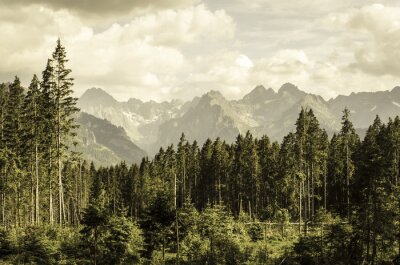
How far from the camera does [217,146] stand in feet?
307

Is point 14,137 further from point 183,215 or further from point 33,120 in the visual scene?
point 183,215

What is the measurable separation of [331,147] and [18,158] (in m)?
59.8

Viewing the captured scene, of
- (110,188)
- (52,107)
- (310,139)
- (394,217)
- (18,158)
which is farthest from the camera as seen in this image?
(110,188)

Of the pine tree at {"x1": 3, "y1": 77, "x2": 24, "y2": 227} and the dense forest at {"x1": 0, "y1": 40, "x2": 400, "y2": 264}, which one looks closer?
the dense forest at {"x1": 0, "y1": 40, "x2": 400, "y2": 264}

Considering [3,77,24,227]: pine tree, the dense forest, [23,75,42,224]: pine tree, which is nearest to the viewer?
the dense forest

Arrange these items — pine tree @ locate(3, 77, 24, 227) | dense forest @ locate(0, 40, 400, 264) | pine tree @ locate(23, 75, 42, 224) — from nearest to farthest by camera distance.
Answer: dense forest @ locate(0, 40, 400, 264) < pine tree @ locate(23, 75, 42, 224) < pine tree @ locate(3, 77, 24, 227)

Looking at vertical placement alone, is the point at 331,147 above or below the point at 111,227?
above

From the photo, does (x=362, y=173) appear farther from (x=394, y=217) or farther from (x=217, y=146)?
(x=217, y=146)

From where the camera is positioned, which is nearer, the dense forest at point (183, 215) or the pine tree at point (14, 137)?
the dense forest at point (183, 215)

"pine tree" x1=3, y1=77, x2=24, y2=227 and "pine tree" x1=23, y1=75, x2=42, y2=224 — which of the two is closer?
"pine tree" x1=23, y1=75, x2=42, y2=224

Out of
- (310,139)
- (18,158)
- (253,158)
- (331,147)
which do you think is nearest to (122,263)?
(18,158)

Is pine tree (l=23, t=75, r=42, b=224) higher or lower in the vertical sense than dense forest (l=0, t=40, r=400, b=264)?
higher

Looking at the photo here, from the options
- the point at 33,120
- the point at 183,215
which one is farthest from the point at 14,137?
the point at 183,215

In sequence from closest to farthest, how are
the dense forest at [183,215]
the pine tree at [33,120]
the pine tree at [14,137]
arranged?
the dense forest at [183,215] → the pine tree at [33,120] → the pine tree at [14,137]
